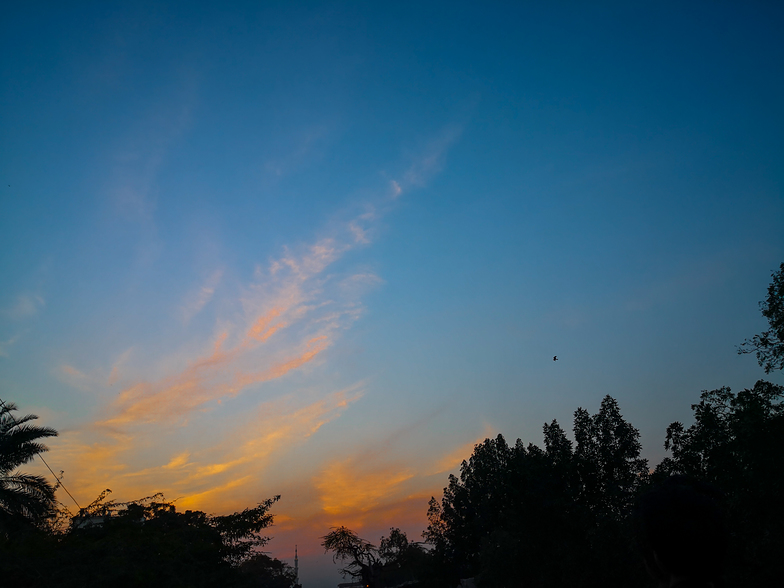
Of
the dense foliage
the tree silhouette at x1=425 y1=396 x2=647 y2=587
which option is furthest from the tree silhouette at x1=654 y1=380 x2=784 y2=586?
the dense foliage

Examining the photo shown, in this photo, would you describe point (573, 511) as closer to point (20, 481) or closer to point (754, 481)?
point (754, 481)

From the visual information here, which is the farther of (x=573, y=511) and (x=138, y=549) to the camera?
(x=573, y=511)

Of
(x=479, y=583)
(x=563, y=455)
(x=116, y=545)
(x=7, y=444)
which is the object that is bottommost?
(x=479, y=583)

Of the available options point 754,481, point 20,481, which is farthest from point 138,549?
point 754,481

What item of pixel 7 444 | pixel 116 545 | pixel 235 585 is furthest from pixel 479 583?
pixel 7 444

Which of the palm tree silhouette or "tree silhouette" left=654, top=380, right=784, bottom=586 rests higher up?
the palm tree silhouette

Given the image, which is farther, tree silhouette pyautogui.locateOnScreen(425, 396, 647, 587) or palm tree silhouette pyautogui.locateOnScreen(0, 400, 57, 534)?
tree silhouette pyautogui.locateOnScreen(425, 396, 647, 587)

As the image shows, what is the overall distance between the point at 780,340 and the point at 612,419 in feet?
62.3

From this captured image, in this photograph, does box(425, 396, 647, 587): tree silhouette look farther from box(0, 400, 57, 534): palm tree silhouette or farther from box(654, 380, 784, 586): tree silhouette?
box(0, 400, 57, 534): palm tree silhouette

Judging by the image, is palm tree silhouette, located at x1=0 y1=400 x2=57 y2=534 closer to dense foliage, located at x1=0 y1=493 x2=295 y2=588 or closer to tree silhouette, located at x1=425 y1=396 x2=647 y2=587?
dense foliage, located at x1=0 y1=493 x2=295 y2=588

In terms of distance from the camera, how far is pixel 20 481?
23438 mm

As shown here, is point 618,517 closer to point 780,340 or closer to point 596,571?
point 596,571

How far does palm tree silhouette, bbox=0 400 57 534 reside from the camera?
22484 mm

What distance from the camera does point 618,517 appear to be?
3164cm
